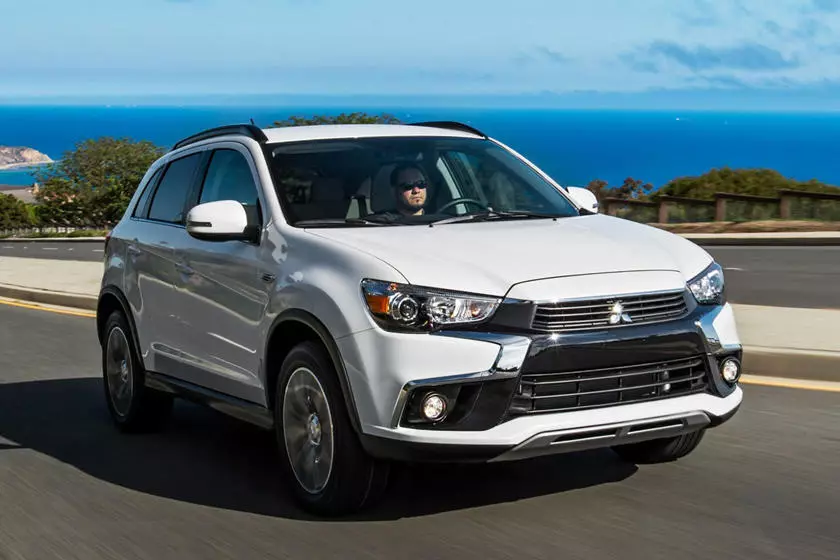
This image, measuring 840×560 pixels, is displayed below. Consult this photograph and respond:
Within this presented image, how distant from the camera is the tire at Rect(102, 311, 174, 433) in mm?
7915

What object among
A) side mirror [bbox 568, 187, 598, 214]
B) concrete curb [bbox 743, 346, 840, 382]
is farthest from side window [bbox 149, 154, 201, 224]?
concrete curb [bbox 743, 346, 840, 382]

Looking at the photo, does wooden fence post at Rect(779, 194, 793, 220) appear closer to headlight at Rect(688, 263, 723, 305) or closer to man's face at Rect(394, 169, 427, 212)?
man's face at Rect(394, 169, 427, 212)

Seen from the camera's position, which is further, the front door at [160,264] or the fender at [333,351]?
the front door at [160,264]

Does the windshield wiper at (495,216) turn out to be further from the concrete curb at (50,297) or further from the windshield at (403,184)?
the concrete curb at (50,297)

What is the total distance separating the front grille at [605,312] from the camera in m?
5.09

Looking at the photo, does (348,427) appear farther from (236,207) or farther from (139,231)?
(139,231)

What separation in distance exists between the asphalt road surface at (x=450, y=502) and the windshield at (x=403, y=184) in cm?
127

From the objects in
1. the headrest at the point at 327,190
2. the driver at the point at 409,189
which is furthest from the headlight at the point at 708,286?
the headrest at the point at 327,190

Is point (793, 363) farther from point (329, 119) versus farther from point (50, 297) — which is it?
point (329, 119)

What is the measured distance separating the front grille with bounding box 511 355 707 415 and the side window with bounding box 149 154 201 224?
9.87 ft

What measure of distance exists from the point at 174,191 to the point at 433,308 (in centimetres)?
311

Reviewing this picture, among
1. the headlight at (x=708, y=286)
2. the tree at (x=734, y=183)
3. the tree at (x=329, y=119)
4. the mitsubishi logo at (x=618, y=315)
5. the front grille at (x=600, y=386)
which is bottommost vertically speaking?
the tree at (x=734, y=183)

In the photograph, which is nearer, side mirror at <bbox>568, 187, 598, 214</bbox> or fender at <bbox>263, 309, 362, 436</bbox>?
fender at <bbox>263, 309, 362, 436</bbox>

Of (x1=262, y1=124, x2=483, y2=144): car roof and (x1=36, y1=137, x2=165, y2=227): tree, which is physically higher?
(x1=262, y1=124, x2=483, y2=144): car roof
